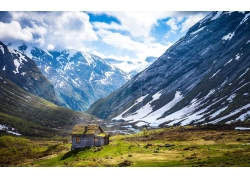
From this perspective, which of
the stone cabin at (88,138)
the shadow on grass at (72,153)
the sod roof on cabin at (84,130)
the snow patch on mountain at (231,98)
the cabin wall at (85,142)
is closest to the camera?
the shadow on grass at (72,153)

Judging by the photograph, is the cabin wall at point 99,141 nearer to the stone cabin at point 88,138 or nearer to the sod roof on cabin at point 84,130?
the stone cabin at point 88,138

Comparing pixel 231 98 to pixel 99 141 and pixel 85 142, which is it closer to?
pixel 99 141

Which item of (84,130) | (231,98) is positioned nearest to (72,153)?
(84,130)

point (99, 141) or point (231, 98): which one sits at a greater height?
point (231, 98)

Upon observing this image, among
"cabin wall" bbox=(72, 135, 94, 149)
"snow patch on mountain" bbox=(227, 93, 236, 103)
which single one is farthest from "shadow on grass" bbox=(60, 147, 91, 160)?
"snow patch on mountain" bbox=(227, 93, 236, 103)

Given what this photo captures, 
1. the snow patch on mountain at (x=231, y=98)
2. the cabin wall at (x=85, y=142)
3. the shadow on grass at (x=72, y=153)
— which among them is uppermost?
the snow patch on mountain at (x=231, y=98)

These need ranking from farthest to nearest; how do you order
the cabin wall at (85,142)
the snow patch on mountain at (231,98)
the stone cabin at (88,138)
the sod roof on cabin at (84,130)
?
the snow patch on mountain at (231,98) → the sod roof on cabin at (84,130) → the cabin wall at (85,142) → the stone cabin at (88,138)

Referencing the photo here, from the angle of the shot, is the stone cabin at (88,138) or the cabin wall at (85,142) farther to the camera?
the cabin wall at (85,142)

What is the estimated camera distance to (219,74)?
572 feet

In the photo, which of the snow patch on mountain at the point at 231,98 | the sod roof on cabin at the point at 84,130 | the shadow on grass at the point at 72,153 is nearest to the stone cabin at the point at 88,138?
the sod roof on cabin at the point at 84,130

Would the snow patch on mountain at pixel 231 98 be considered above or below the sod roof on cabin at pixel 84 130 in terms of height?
above

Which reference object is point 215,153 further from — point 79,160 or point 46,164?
point 46,164
